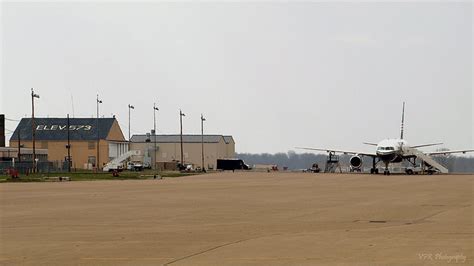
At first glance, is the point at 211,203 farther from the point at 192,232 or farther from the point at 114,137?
the point at 114,137

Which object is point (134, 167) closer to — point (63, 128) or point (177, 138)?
point (63, 128)

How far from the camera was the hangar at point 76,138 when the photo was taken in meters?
137

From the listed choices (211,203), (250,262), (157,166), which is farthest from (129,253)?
(157,166)

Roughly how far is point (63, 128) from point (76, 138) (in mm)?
5202

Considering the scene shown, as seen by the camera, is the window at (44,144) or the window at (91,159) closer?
the window at (91,159)

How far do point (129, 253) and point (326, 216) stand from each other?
381 inches

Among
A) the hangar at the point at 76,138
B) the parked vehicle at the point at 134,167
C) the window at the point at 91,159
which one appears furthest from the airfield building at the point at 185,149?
the parked vehicle at the point at 134,167

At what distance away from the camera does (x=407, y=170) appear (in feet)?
274

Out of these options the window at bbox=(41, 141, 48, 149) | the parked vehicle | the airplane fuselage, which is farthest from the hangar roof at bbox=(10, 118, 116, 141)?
the airplane fuselage

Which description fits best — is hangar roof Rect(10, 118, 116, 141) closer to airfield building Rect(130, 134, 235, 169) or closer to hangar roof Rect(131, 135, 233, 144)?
airfield building Rect(130, 134, 235, 169)

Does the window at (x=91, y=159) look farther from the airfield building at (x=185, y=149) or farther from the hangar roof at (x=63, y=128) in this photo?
the airfield building at (x=185, y=149)

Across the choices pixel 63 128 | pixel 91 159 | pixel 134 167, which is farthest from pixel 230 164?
pixel 63 128

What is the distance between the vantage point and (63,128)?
142 meters

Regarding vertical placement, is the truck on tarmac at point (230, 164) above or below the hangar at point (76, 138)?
below
